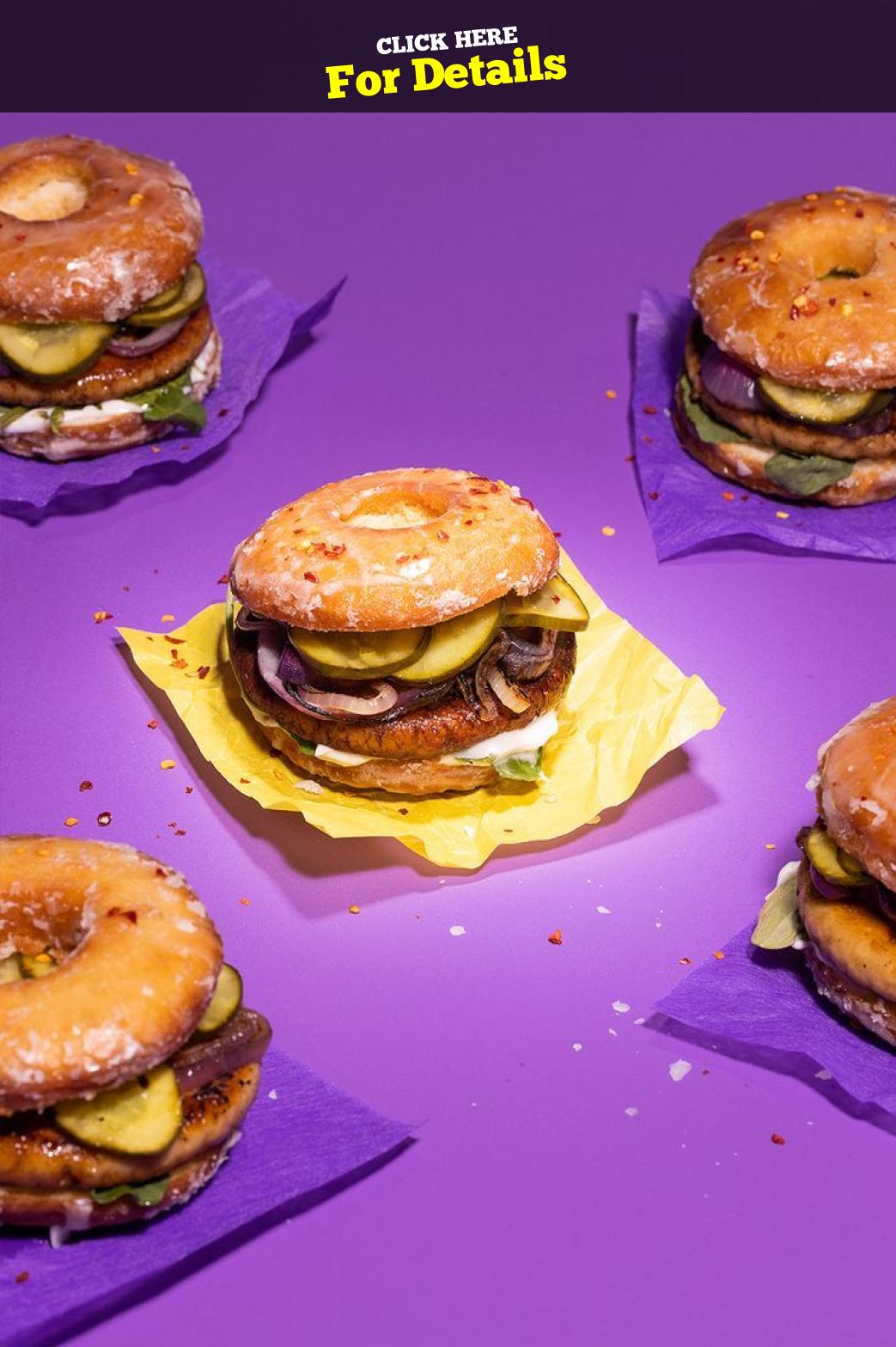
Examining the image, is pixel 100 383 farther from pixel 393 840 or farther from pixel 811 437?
pixel 811 437

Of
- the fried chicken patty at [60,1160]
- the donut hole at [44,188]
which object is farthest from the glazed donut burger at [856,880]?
the donut hole at [44,188]

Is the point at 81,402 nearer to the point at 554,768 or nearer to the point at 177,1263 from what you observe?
the point at 554,768

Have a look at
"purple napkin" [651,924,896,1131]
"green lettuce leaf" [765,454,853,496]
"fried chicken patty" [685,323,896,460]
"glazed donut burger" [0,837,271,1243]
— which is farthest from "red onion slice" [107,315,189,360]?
"purple napkin" [651,924,896,1131]

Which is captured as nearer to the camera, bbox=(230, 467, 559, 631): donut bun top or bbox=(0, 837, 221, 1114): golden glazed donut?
bbox=(0, 837, 221, 1114): golden glazed donut

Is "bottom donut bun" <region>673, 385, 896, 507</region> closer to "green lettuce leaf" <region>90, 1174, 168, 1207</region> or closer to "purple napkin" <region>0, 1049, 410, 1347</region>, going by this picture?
"purple napkin" <region>0, 1049, 410, 1347</region>

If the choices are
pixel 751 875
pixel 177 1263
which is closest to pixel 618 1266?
pixel 177 1263

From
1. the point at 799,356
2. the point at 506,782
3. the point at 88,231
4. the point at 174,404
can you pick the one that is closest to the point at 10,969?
the point at 506,782

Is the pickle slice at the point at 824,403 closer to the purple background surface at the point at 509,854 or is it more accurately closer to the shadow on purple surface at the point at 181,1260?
the purple background surface at the point at 509,854
